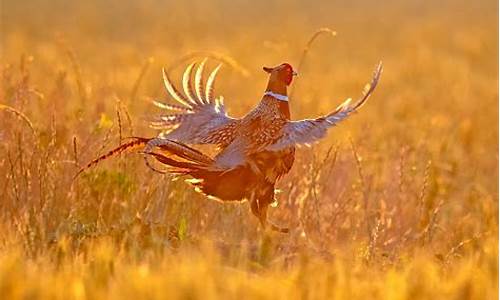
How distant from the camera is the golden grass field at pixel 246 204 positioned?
4.39m

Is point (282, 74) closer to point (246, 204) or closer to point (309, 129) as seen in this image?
point (309, 129)

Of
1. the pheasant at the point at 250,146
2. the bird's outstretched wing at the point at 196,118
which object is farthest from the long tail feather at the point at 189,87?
the pheasant at the point at 250,146

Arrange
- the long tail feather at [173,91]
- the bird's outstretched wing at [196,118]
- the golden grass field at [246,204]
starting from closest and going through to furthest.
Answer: the golden grass field at [246,204] → the bird's outstretched wing at [196,118] → the long tail feather at [173,91]

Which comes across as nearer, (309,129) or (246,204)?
(309,129)

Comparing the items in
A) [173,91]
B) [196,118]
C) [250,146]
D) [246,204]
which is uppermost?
[173,91]

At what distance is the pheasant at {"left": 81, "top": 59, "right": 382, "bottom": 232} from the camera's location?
554 centimetres

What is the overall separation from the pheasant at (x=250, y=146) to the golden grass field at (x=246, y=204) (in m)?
0.24

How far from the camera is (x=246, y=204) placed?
22.3 ft

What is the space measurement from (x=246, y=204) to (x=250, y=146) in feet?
3.76

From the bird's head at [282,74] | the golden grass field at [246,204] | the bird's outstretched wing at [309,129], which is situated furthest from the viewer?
the bird's head at [282,74]

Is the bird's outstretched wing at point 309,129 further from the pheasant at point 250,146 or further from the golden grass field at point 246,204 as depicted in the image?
the golden grass field at point 246,204

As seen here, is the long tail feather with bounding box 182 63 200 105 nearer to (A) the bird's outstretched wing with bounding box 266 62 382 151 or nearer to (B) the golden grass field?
(B) the golden grass field

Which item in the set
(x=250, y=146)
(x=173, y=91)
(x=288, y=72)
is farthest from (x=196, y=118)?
(x=288, y=72)

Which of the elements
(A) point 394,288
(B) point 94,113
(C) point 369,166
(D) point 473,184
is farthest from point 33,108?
(A) point 394,288
